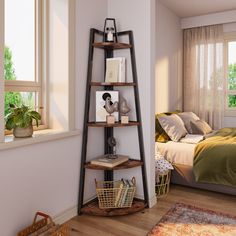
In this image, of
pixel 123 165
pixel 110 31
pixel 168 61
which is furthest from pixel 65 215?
pixel 168 61

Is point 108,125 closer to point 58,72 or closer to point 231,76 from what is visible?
point 58,72

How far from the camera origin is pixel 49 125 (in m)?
2.52

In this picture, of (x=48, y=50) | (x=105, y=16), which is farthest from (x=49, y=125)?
(x=105, y=16)

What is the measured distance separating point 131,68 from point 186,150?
1217 mm

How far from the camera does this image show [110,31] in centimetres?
267

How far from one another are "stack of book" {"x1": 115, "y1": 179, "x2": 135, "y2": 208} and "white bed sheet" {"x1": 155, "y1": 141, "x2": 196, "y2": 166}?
0.88 m

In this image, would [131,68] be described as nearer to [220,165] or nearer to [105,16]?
[105,16]

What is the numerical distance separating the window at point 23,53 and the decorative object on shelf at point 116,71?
662 mm

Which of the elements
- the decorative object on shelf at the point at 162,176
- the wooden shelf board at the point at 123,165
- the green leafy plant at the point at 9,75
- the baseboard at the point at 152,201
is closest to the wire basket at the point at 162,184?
the decorative object on shelf at the point at 162,176

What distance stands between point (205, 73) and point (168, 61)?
86 cm

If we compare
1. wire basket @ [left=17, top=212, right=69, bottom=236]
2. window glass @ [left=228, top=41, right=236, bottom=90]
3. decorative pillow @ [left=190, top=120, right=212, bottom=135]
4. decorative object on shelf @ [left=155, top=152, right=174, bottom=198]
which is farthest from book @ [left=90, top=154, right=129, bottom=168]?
window glass @ [left=228, top=41, right=236, bottom=90]

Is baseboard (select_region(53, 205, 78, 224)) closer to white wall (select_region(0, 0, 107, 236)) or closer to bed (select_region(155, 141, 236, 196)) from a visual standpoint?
white wall (select_region(0, 0, 107, 236))

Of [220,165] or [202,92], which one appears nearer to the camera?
[220,165]

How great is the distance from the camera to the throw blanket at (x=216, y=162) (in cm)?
289
